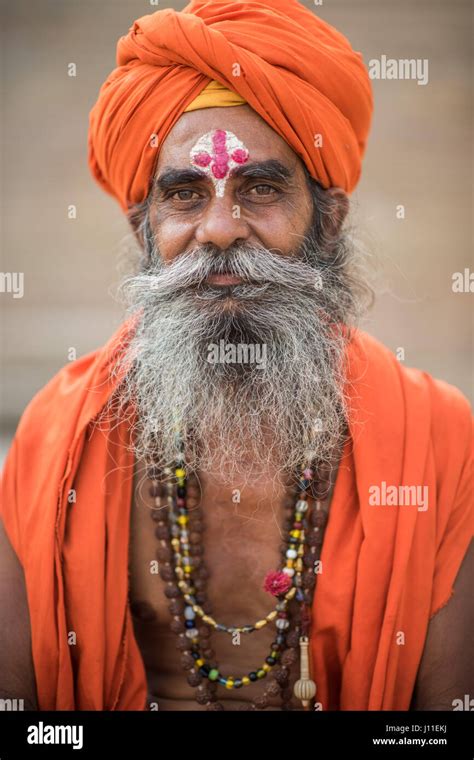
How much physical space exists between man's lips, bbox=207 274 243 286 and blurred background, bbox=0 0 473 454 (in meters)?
1.79

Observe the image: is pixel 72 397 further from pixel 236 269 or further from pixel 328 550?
pixel 328 550

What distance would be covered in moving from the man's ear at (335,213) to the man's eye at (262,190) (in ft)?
0.77

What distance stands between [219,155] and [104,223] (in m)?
2.34

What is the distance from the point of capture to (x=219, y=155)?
2289mm

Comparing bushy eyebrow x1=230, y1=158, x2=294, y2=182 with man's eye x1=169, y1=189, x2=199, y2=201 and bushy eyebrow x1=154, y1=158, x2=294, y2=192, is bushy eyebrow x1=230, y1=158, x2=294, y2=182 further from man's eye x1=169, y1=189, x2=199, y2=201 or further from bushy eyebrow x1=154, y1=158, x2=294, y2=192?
man's eye x1=169, y1=189, x2=199, y2=201

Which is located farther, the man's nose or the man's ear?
the man's ear

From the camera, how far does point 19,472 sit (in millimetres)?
2416

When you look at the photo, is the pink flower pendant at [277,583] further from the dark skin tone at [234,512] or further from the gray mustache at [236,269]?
the gray mustache at [236,269]

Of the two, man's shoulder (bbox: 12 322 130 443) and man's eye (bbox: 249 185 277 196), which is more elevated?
man's eye (bbox: 249 185 277 196)

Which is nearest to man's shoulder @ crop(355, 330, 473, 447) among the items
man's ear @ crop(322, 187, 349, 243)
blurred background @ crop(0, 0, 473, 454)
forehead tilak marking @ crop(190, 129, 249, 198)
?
man's ear @ crop(322, 187, 349, 243)

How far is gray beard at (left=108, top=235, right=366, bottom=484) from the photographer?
2.33 m

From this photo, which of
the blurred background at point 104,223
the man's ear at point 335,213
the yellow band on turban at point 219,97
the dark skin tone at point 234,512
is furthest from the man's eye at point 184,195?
the blurred background at point 104,223

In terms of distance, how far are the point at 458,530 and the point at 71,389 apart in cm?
130

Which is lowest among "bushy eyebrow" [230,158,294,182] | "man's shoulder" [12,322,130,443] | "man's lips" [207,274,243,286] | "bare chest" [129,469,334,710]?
"bare chest" [129,469,334,710]
